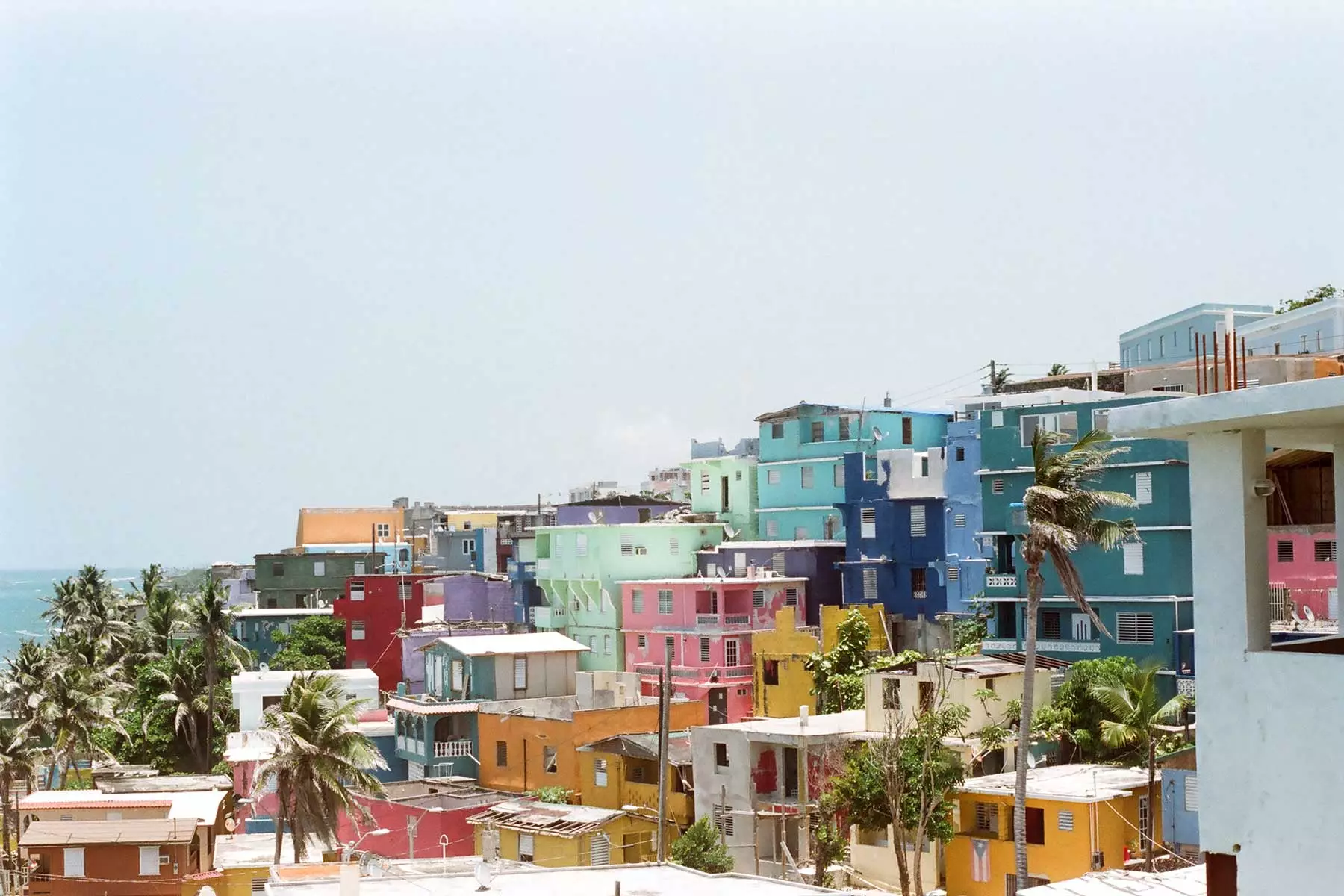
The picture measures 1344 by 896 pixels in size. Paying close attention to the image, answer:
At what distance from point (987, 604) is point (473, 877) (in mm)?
34536

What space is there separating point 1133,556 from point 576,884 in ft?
101

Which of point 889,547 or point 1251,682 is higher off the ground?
point 889,547

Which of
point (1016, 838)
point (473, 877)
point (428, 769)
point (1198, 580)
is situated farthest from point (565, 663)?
point (1198, 580)

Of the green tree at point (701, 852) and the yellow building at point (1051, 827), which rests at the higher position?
the yellow building at point (1051, 827)

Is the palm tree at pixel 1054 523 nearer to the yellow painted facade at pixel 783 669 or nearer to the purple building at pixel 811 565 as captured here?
the yellow painted facade at pixel 783 669

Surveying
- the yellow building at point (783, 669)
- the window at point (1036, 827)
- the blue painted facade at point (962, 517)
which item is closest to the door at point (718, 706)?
the yellow building at point (783, 669)

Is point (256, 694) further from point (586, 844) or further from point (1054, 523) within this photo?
point (1054, 523)

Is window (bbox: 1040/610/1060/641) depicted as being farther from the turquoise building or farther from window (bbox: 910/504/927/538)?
window (bbox: 910/504/927/538)

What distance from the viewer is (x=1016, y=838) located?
1558 inches

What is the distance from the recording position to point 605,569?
255 ft

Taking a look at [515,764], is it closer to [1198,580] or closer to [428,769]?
[428,769]

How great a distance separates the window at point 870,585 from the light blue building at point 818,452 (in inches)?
217

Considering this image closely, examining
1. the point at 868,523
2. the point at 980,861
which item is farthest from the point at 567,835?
the point at 868,523

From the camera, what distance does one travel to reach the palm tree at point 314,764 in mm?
48875
